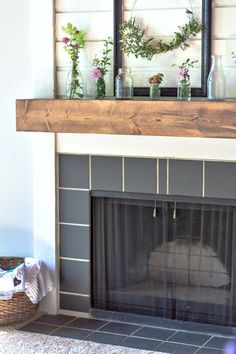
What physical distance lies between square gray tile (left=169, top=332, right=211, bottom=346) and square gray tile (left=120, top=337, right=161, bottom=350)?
0.10m

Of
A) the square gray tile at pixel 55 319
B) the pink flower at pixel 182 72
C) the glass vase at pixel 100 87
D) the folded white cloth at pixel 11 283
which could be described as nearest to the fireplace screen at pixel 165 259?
the square gray tile at pixel 55 319

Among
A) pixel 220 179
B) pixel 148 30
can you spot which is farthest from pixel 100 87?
pixel 220 179

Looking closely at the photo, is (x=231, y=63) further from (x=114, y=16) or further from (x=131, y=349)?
(x=131, y=349)

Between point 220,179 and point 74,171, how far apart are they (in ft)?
2.41

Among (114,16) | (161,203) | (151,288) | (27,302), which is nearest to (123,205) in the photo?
(161,203)

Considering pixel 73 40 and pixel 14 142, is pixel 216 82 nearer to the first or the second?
pixel 73 40

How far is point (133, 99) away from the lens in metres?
3.50

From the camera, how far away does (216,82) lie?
3.31m

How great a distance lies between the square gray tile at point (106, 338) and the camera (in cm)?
351

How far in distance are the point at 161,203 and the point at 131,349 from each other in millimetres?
699

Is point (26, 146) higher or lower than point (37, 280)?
higher

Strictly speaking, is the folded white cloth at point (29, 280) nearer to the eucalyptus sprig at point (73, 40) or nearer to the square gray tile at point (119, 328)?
the square gray tile at point (119, 328)

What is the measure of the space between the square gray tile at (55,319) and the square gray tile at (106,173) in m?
0.68

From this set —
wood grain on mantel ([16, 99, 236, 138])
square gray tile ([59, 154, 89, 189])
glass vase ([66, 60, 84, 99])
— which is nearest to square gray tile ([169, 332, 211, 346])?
square gray tile ([59, 154, 89, 189])
